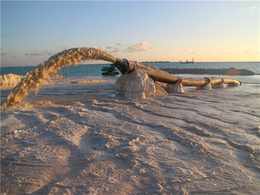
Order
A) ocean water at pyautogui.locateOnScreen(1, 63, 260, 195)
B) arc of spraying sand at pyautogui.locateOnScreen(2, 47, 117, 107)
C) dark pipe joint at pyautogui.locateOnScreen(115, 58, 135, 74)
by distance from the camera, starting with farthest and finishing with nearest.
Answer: dark pipe joint at pyautogui.locateOnScreen(115, 58, 135, 74), arc of spraying sand at pyautogui.locateOnScreen(2, 47, 117, 107), ocean water at pyautogui.locateOnScreen(1, 63, 260, 195)

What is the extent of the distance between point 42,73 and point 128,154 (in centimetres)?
337

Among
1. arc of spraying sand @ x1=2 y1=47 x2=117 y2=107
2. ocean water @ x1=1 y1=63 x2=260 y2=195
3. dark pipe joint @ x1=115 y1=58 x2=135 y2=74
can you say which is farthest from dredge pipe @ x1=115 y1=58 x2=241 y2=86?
ocean water @ x1=1 y1=63 x2=260 y2=195

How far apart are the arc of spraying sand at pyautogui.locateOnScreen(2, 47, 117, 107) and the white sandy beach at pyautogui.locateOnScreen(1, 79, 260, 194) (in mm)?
918

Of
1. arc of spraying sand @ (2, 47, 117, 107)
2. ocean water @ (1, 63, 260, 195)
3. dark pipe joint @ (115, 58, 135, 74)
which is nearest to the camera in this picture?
ocean water @ (1, 63, 260, 195)

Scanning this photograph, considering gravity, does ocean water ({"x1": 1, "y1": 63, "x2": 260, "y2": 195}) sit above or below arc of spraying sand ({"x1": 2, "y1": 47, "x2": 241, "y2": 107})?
below

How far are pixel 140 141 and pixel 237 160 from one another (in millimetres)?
1220

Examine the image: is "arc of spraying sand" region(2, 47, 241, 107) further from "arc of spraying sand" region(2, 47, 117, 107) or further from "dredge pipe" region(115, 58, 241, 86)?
"dredge pipe" region(115, 58, 241, 86)

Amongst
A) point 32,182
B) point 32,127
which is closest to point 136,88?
point 32,127

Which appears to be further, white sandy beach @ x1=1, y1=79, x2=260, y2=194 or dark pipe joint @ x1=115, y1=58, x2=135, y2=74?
dark pipe joint @ x1=115, y1=58, x2=135, y2=74

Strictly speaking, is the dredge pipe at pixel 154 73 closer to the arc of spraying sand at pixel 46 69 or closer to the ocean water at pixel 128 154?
the arc of spraying sand at pixel 46 69

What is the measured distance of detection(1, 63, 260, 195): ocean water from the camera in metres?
1.70

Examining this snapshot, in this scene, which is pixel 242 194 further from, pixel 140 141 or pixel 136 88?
pixel 136 88

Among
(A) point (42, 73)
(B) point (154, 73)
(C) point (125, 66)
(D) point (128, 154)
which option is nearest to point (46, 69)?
(A) point (42, 73)

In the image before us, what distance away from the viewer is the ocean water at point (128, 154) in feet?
5.59
